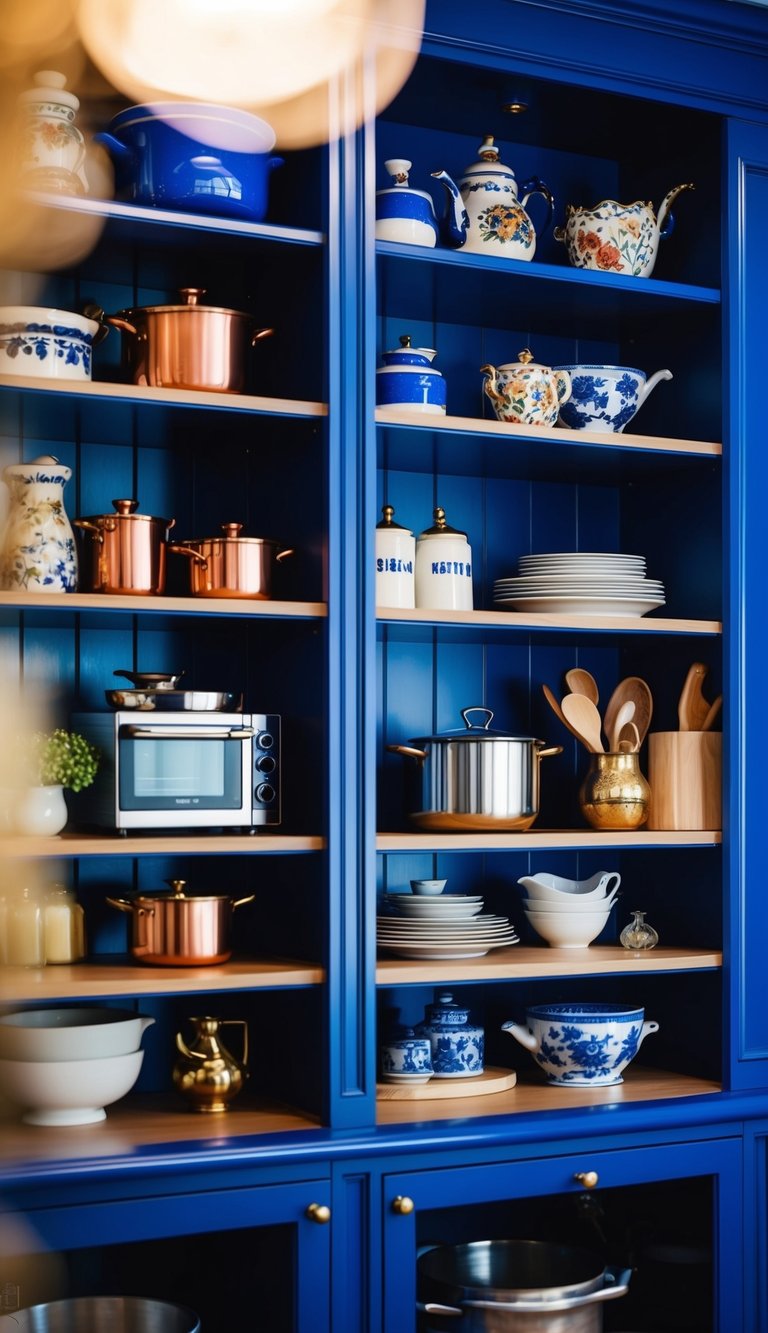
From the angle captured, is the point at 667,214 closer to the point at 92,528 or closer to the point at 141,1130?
the point at 92,528

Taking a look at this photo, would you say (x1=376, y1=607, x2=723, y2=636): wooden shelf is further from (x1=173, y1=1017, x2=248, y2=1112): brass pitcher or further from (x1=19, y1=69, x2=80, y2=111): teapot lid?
A: (x1=19, y1=69, x2=80, y2=111): teapot lid

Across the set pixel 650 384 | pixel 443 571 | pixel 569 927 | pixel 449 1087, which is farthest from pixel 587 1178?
pixel 650 384

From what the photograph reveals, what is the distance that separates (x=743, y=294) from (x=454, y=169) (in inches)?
23.5

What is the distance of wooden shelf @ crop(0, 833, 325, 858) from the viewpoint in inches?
84.4

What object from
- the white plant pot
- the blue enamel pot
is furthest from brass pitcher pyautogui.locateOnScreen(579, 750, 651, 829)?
the blue enamel pot

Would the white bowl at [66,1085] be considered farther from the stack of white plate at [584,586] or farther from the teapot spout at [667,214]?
the teapot spout at [667,214]

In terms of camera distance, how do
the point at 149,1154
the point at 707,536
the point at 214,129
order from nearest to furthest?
the point at 149,1154, the point at 214,129, the point at 707,536

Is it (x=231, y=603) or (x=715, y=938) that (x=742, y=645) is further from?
(x=231, y=603)

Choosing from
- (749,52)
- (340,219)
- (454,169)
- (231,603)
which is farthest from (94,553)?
(749,52)

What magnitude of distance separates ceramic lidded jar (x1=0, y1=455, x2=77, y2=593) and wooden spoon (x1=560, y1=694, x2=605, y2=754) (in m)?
0.98

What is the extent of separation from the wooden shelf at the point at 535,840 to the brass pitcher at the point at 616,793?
5cm

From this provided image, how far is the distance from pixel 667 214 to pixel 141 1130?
1824 mm

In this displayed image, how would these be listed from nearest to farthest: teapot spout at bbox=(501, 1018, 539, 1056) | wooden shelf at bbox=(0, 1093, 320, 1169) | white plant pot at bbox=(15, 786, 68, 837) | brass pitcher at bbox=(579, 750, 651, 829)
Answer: wooden shelf at bbox=(0, 1093, 320, 1169)
white plant pot at bbox=(15, 786, 68, 837)
teapot spout at bbox=(501, 1018, 539, 1056)
brass pitcher at bbox=(579, 750, 651, 829)

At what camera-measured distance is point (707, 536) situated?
2.69 m
